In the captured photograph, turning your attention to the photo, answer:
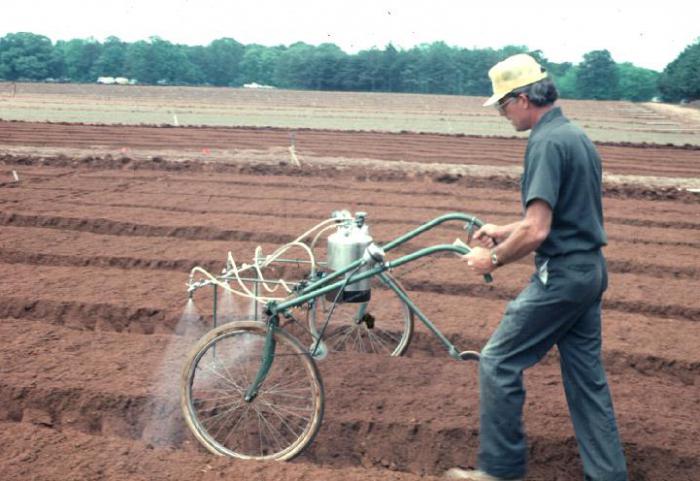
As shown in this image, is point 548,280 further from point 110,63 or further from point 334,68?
point 110,63

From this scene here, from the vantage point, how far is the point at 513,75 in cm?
341

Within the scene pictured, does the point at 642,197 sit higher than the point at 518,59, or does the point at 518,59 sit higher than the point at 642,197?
the point at 518,59

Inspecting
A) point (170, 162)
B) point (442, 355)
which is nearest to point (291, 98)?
point (170, 162)

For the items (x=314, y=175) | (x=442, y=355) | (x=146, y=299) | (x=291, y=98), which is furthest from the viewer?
(x=291, y=98)

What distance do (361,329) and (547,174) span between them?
2.61 metres

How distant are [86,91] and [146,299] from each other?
1996 inches

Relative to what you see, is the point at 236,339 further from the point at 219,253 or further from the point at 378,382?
the point at 219,253

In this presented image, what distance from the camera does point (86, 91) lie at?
53.5 meters

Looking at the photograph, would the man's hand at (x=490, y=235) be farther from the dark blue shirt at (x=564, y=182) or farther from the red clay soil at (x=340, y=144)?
the red clay soil at (x=340, y=144)

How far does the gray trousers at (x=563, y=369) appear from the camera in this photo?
3496mm

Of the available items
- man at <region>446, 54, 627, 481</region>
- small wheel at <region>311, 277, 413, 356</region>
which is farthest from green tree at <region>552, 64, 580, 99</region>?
man at <region>446, 54, 627, 481</region>

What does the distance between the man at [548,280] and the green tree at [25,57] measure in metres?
76.5

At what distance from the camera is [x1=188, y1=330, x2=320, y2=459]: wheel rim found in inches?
166

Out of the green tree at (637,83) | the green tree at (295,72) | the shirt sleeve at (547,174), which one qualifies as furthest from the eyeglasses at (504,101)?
the green tree at (637,83)
